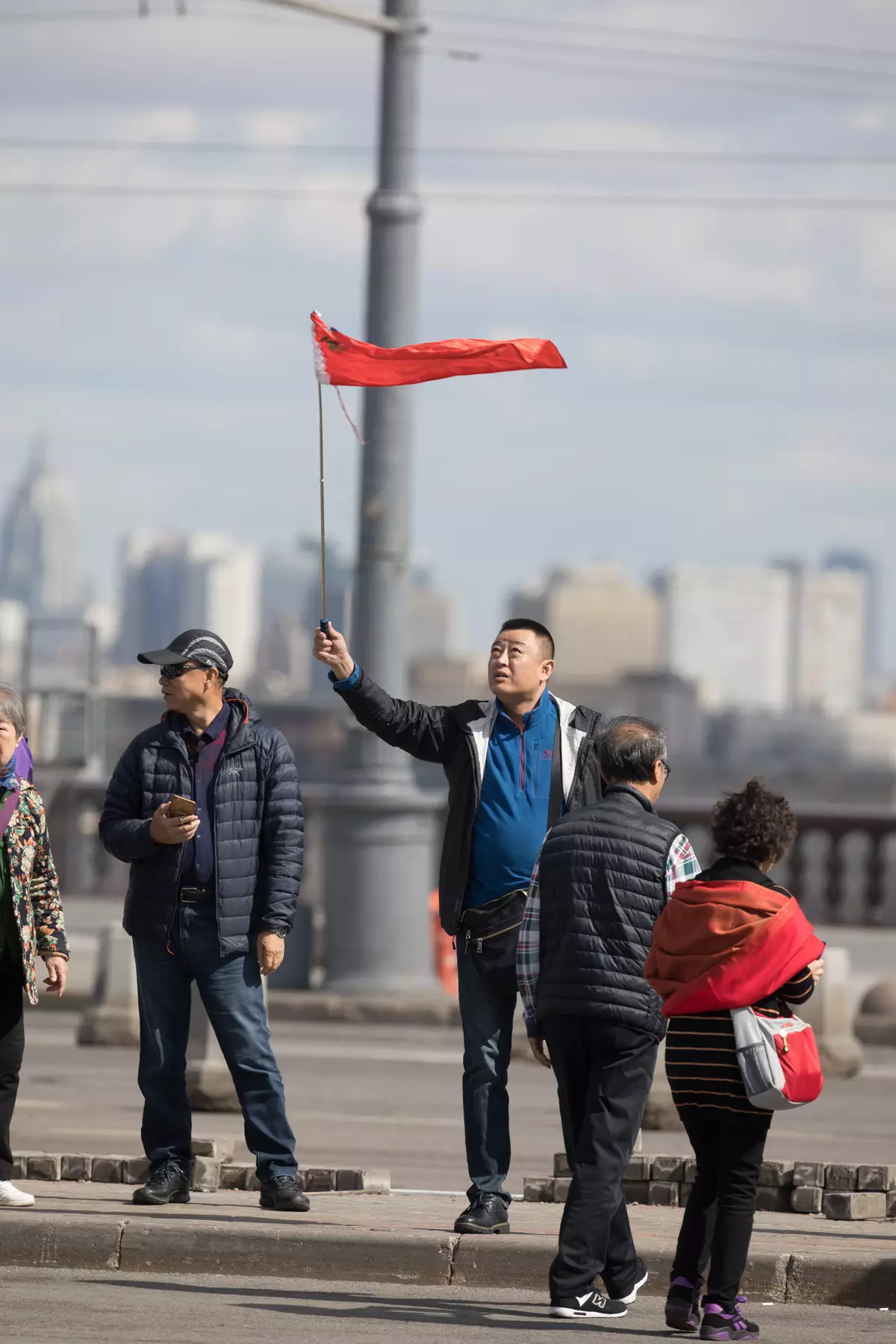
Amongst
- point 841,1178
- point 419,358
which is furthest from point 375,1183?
point 419,358

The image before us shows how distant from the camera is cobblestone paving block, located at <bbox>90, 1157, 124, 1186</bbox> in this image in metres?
7.42

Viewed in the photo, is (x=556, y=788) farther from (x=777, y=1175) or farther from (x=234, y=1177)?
(x=234, y=1177)

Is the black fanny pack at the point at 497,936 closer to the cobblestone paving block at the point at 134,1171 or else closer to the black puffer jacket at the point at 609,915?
the black puffer jacket at the point at 609,915

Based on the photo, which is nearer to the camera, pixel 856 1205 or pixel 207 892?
pixel 207 892

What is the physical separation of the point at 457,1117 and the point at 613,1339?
4.63 m

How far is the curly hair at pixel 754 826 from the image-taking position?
227 inches

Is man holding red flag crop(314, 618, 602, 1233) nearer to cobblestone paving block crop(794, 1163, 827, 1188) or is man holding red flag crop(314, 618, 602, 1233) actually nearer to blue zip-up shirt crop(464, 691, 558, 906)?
blue zip-up shirt crop(464, 691, 558, 906)

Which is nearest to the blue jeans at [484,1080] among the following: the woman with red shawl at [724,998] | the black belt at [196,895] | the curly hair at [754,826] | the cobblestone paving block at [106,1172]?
the black belt at [196,895]

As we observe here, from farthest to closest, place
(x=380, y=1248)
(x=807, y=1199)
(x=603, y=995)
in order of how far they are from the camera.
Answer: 1. (x=807, y=1199)
2. (x=380, y=1248)
3. (x=603, y=995)

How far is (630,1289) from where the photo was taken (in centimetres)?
607

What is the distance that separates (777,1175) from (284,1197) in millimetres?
1589

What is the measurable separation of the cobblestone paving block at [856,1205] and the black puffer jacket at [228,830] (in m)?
1.93

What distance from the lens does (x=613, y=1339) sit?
5770 mm

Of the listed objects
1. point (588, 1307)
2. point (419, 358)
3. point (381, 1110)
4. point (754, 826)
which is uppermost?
point (419, 358)
